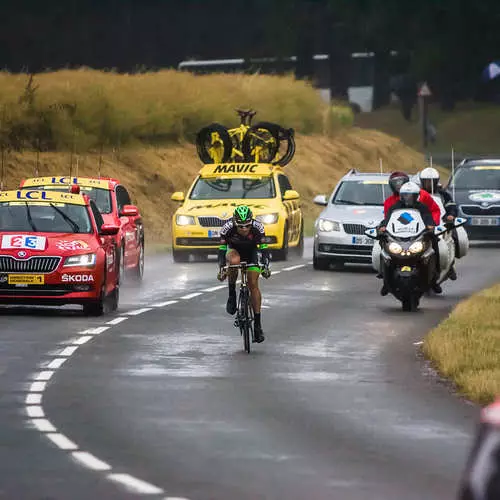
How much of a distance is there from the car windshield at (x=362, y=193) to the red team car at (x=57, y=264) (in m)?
10.5

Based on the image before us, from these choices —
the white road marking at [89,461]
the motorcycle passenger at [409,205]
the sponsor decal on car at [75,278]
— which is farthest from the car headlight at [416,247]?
the white road marking at [89,461]

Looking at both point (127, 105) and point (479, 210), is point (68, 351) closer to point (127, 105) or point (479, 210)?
point (479, 210)

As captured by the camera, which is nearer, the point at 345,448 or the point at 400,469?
the point at 400,469

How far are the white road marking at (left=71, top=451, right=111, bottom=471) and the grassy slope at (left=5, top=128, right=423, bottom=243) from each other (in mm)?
32297

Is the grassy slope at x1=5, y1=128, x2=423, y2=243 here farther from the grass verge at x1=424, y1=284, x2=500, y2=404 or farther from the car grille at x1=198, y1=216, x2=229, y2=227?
the grass verge at x1=424, y1=284, x2=500, y2=404

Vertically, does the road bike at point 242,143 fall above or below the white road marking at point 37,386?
above

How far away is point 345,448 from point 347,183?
22.3 metres

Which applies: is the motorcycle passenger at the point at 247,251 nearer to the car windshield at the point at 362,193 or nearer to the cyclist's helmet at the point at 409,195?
the cyclist's helmet at the point at 409,195

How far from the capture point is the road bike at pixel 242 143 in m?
45.6

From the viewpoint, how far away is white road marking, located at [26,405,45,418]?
14859 mm

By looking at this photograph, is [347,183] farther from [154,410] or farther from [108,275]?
[154,410]

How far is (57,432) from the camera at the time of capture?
13.9 m

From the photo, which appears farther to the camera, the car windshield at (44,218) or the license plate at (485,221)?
the license plate at (485,221)

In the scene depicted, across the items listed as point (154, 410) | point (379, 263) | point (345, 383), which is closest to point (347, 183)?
point (379, 263)
